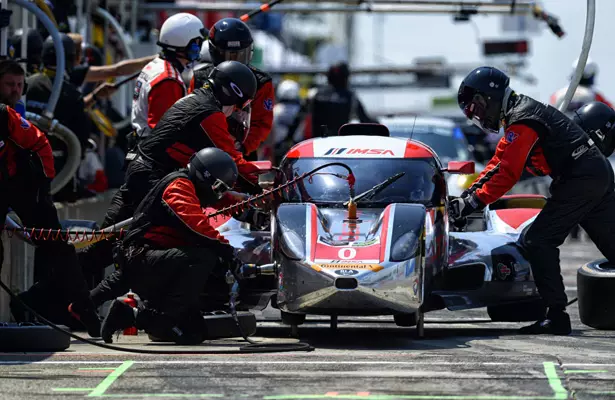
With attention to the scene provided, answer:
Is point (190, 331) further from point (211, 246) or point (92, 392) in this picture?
point (92, 392)

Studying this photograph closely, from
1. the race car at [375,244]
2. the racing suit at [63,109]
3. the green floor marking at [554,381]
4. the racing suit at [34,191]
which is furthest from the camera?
the racing suit at [63,109]

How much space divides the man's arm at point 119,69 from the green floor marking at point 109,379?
17.9 ft

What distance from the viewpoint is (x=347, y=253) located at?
10352 mm

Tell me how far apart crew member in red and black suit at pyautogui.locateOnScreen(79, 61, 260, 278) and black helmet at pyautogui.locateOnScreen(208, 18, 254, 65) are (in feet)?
4.08

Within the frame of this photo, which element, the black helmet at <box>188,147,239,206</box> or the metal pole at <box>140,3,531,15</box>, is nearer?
the black helmet at <box>188,147,239,206</box>

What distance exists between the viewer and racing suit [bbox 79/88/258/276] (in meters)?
11.2

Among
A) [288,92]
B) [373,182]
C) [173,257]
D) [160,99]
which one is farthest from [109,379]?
[288,92]

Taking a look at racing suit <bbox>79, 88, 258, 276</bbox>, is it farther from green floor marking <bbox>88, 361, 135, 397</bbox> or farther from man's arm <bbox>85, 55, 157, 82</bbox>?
man's arm <bbox>85, 55, 157, 82</bbox>

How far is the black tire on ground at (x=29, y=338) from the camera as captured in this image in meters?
9.86

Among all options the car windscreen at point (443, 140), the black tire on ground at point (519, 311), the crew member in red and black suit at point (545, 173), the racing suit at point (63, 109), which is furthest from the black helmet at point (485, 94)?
the car windscreen at point (443, 140)

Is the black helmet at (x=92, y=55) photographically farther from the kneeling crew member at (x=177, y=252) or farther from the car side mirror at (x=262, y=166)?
the kneeling crew member at (x=177, y=252)

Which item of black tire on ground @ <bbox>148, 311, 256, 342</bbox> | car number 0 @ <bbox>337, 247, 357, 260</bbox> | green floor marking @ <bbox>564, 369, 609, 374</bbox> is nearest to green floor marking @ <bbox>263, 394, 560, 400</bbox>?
green floor marking @ <bbox>564, 369, 609, 374</bbox>

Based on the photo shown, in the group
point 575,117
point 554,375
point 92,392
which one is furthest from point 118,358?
point 575,117

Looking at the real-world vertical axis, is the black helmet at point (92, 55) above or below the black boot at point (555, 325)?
above
